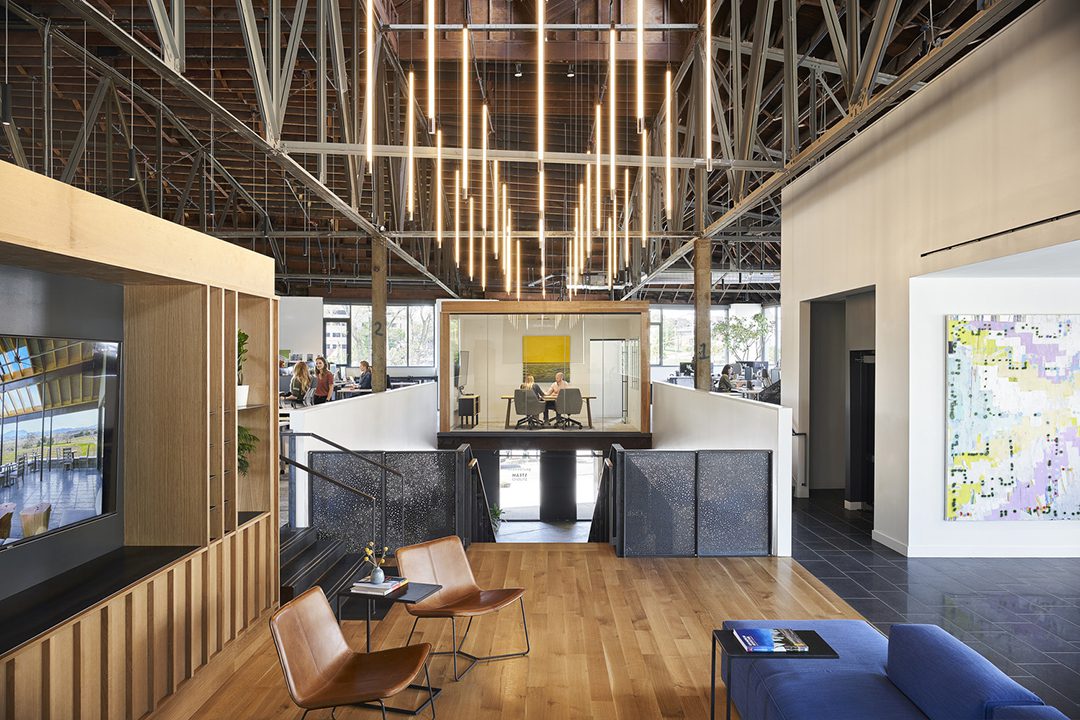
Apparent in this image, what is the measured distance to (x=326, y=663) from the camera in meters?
3.58

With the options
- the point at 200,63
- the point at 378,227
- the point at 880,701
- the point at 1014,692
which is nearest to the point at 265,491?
the point at 880,701

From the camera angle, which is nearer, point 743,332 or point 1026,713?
point 1026,713

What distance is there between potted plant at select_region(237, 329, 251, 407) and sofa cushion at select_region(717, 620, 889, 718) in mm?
3354

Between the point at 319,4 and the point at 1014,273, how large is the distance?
22.2 ft

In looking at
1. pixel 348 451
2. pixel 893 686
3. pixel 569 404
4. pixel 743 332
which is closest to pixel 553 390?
pixel 569 404

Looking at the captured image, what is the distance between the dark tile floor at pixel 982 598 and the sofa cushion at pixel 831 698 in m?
1.73

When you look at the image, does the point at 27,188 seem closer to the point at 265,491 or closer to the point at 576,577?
the point at 265,491

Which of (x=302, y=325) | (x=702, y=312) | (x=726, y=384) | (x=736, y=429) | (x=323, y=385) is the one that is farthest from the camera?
(x=726, y=384)

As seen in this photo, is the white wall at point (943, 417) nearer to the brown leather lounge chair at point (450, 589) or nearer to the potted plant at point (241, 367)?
the brown leather lounge chair at point (450, 589)

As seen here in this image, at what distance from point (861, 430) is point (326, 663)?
26.3ft

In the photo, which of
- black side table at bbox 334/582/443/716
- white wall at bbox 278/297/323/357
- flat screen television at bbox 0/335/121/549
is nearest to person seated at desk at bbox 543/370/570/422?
white wall at bbox 278/297/323/357

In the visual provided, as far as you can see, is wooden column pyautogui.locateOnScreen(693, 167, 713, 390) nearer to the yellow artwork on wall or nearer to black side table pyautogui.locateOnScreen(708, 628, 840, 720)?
the yellow artwork on wall

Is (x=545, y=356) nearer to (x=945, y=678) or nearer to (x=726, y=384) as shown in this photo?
(x=726, y=384)

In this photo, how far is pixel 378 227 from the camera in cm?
1012
